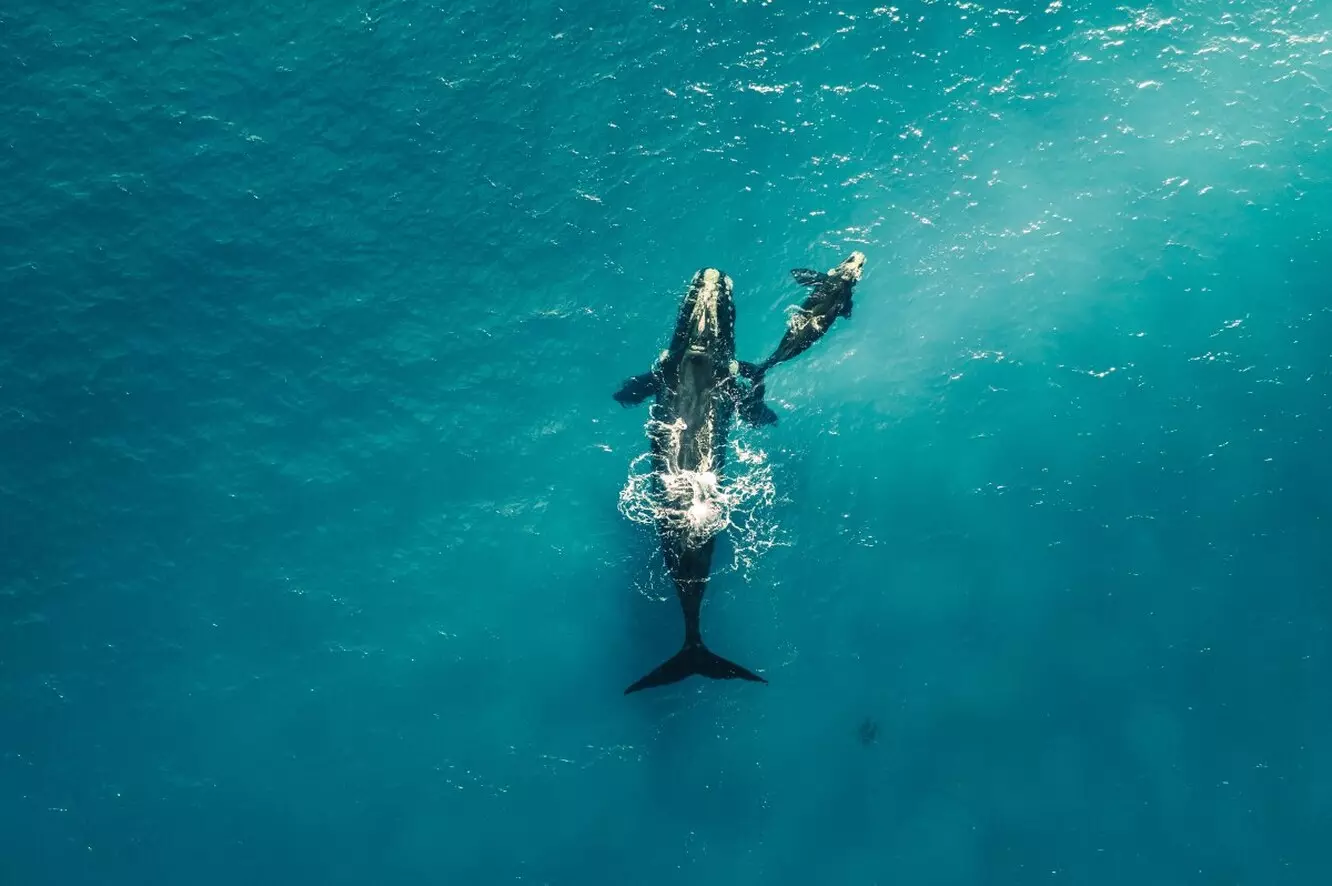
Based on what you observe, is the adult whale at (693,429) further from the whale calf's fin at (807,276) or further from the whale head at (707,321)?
the whale calf's fin at (807,276)

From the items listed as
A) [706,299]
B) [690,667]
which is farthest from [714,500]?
[706,299]

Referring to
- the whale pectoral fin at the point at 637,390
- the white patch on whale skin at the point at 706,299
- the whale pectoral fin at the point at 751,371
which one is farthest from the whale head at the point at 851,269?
the whale pectoral fin at the point at 637,390

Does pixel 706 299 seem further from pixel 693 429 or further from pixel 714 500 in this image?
pixel 714 500

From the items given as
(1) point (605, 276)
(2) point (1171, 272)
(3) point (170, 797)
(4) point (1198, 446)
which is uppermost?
(1) point (605, 276)

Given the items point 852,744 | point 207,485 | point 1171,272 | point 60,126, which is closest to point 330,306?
point 207,485

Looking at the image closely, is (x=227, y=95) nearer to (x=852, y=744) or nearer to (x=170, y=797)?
(x=170, y=797)

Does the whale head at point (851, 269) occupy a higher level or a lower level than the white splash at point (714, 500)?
higher
